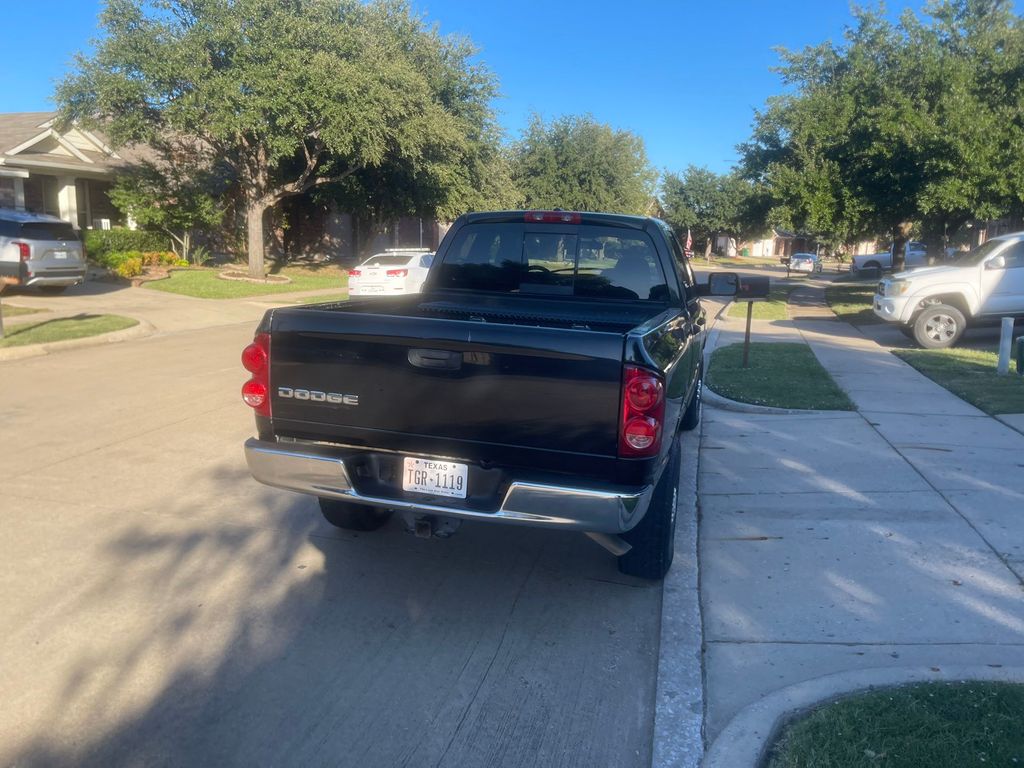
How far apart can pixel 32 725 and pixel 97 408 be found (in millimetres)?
6295

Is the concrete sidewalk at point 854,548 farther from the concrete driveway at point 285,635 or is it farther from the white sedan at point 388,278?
the white sedan at point 388,278

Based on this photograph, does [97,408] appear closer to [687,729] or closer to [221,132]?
[687,729]

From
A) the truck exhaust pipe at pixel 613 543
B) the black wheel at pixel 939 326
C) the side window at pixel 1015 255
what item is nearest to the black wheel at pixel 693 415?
the truck exhaust pipe at pixel 613 543

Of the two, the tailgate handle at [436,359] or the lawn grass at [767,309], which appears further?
the lawn grass at [767,309]

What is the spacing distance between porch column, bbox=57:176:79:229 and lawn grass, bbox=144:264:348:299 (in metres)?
4.45

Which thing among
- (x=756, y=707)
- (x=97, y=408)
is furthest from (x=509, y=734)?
(x=97, y=408)

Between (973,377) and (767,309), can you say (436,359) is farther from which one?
(767,309)

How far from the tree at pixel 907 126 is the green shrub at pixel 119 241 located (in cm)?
1876

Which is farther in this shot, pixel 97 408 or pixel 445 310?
pixel 97 408

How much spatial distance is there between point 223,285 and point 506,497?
21646mm

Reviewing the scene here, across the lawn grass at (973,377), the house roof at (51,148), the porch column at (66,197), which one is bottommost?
the lawn grass at (973,377)

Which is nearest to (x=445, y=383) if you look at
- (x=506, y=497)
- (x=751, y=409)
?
(x=506, y=497)

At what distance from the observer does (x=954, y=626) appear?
14.5 feet

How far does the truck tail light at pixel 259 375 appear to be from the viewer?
4.54m
